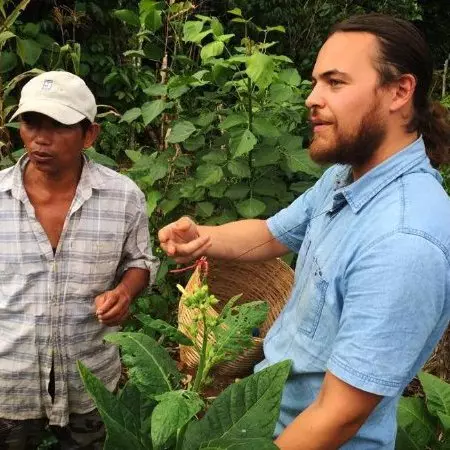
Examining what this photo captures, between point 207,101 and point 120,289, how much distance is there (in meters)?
1.26

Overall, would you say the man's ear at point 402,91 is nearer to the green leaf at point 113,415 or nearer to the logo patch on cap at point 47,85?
the green leaf at point 113,415

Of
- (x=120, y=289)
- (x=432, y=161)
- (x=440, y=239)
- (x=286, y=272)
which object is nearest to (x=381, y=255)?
(x=440, y=239)

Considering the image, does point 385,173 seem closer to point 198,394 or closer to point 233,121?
point 198,394

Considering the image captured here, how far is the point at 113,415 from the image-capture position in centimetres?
125

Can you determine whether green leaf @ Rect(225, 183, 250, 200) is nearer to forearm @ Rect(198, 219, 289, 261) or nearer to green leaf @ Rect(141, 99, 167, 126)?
green leaf @ Rect(141, 99, 167, 126)

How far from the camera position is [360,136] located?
133 cm

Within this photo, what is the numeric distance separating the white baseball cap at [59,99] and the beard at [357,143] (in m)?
0.86

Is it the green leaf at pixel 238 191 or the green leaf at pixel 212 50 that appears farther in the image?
the green leaf at pixel 238 191

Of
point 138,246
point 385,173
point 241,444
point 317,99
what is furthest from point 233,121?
point 241,444

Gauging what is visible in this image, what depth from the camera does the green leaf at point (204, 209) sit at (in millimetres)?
2761

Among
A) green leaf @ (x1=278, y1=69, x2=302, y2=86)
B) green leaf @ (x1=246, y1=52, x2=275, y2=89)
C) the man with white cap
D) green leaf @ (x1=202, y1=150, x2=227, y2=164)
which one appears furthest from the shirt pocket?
green leaf @ (x1=278, y1=69, x2=302, y2=86)

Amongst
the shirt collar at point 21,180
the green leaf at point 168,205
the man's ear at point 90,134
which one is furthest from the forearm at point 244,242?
the green leaf at point 168,205

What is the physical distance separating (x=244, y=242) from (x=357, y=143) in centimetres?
67

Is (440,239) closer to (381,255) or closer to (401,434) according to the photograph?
(381,255)
